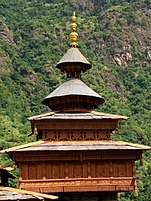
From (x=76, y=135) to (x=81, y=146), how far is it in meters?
0.87

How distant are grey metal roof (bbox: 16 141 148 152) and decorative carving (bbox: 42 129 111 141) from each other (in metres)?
0.26

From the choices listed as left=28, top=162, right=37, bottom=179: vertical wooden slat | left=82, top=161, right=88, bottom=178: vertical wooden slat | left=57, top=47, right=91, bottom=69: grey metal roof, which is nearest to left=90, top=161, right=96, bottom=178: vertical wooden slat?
left=82, top=161, right=88, bottom=178: vertical wooden slat

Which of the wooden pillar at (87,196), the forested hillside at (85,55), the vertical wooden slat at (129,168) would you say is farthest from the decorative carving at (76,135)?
the forested hillside at (85,55)

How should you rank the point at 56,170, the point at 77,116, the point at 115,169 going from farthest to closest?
the point at 77,116 → the point at 115,169 → the point at 56,170

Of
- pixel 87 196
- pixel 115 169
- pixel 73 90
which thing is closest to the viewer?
pixel 87 196

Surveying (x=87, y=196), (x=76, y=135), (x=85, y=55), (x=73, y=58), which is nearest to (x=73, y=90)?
(x=73, y=58)

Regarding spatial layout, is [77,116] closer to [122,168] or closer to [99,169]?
[99,169]

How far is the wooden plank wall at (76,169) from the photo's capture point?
63.5 feet

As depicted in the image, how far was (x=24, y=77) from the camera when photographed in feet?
293

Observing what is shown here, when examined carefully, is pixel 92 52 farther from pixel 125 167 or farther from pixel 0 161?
pixel 125 167

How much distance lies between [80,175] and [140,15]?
9614 cm

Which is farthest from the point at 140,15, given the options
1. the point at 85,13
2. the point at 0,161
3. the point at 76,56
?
the point at 76,56

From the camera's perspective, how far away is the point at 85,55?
9881 cm

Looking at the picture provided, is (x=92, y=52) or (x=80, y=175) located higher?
(x=92, y=52)
